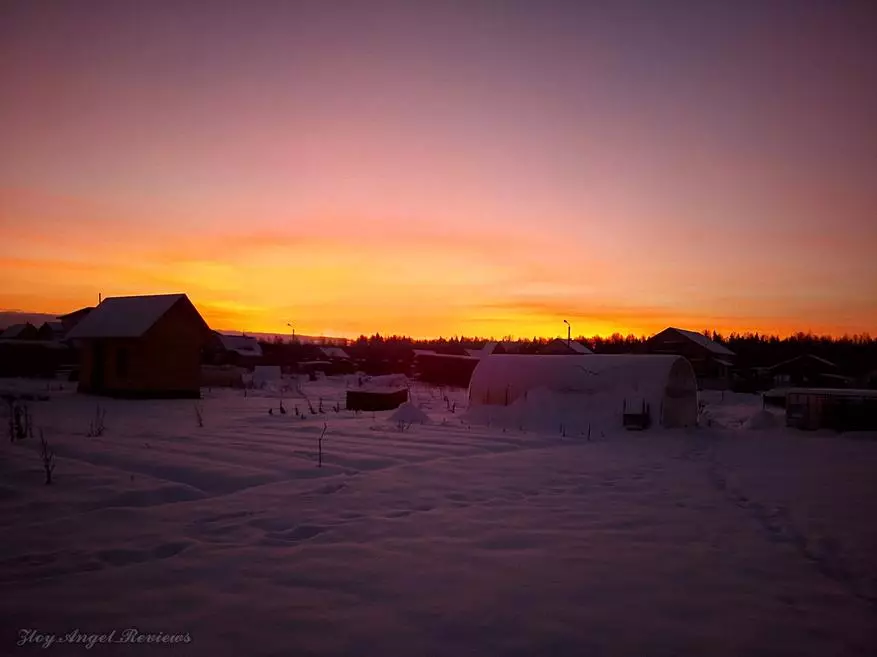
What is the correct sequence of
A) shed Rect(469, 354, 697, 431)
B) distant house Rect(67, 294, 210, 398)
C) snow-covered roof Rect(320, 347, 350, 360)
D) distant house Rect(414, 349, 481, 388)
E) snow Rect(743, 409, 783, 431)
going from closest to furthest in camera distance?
shed Rect(469, 354, 697, 431) → snow Rect(743, 409, 783, 431) → distant house Rect(67, 294, 210, 398) → distant house Rect(414, 349, 481, 388) → snow-covered roof Rect(320, 347, 350, 360)

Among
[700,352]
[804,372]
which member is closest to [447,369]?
[700,352]

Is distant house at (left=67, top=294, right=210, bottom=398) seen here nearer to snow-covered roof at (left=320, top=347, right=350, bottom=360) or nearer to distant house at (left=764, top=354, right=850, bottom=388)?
distant house at (left=764, top=354, right=850, bottom=388)

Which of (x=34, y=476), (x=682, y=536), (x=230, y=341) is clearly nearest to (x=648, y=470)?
(x=682, y=536)

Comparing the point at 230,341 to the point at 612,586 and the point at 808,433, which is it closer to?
the point at 808,433

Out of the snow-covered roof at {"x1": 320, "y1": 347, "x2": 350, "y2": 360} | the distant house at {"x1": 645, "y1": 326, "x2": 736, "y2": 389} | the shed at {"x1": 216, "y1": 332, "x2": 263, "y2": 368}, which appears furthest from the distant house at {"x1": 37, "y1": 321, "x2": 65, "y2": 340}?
the distant house at {"x1": 645, "y1": 326, "x2": 736, "y2": 389}

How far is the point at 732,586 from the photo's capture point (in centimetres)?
507

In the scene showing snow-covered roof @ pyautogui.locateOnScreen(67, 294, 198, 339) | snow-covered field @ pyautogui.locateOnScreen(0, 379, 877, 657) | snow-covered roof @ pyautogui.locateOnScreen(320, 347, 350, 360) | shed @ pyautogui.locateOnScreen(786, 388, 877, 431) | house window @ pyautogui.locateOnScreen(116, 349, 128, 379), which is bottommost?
snow-covered field @ pyautogui.locateOnScreen(0, 379, 877, 657)

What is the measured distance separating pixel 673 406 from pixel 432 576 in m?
14.9

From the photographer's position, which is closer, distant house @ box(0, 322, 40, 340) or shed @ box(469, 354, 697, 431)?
shed @ box(469, 354, 697, 431)

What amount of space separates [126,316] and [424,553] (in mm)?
23787

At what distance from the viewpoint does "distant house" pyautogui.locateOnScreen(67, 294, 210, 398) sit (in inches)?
954

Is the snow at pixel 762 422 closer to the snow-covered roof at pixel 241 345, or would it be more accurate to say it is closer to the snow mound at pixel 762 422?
the snow mound at pixel 762 422

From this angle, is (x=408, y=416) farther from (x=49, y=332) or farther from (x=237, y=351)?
(x=49, y=332)

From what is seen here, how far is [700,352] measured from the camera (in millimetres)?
45812
